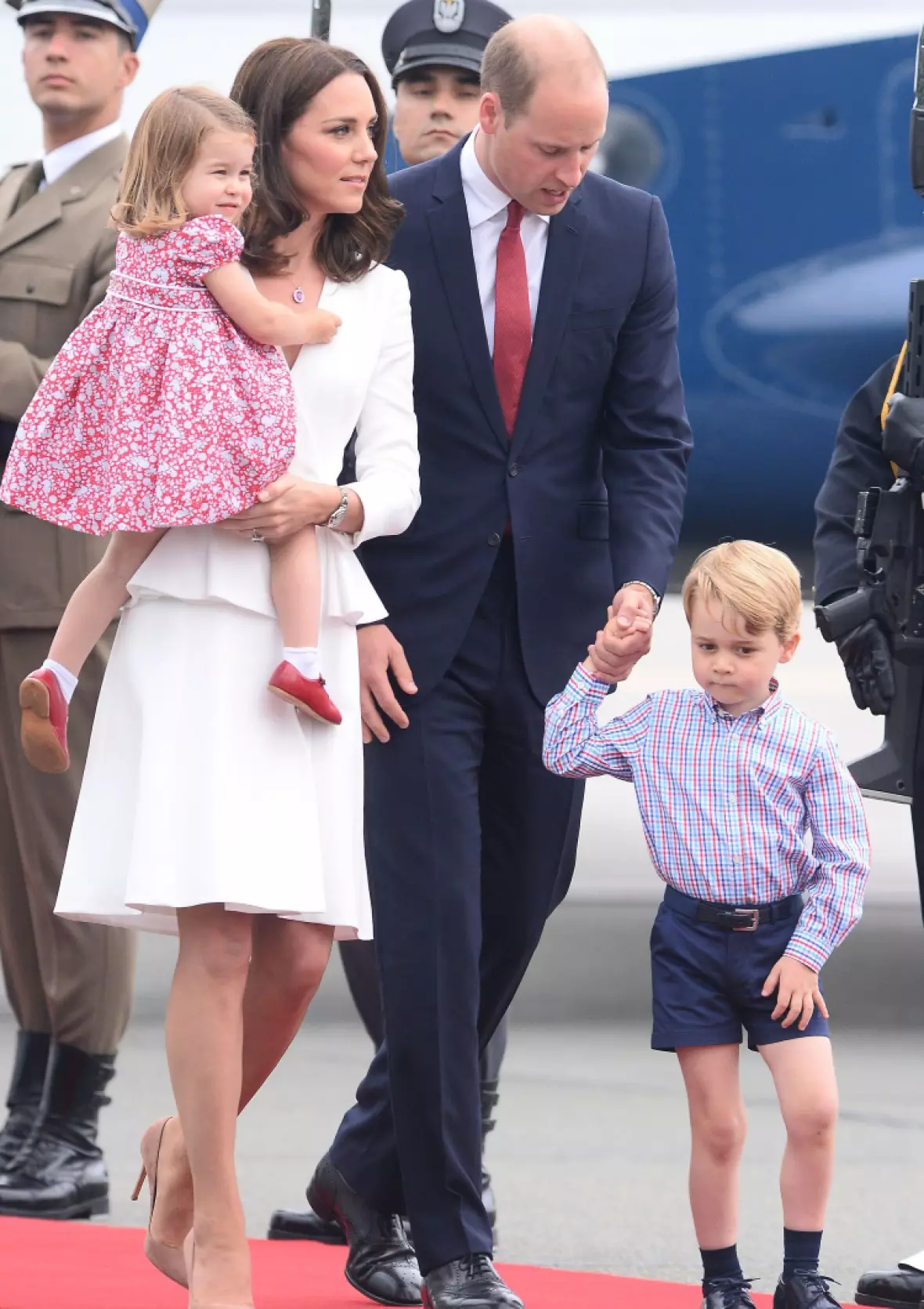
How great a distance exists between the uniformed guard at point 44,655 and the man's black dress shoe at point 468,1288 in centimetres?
106

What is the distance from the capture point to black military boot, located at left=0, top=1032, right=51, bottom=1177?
4.33 m

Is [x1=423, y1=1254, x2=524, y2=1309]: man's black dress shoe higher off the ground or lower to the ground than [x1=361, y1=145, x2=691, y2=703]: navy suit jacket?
lower

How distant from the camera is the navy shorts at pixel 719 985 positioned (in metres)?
3.19

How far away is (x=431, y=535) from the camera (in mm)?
3516

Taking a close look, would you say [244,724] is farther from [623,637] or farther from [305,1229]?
[305,1229]

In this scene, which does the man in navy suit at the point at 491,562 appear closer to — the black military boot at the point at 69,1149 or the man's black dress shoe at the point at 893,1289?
the man's black dress shoe at the point at 893,1289

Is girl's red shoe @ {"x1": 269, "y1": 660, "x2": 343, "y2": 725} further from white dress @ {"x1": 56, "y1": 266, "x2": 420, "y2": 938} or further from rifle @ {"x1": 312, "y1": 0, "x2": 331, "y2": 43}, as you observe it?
rifle @ {"x1": 312, "y1": 0, "x2": 331, "y2": 43}

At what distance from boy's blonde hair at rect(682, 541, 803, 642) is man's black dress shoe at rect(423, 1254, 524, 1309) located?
923 mm

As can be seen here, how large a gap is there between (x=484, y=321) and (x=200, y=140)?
23.2 inches

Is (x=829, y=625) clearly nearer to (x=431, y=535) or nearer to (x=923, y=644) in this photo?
(x=923, y=644)

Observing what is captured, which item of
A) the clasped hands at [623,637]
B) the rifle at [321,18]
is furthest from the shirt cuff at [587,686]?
the rifle at [321,18]

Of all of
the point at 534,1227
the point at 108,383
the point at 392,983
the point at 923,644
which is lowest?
the point at 534,1227

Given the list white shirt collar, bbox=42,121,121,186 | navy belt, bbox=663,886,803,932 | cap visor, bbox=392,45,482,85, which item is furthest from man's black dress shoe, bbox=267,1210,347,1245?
cap visor, bbox=392,45,482,85

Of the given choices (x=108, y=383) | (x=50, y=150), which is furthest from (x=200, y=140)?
(x=50, y=150)
